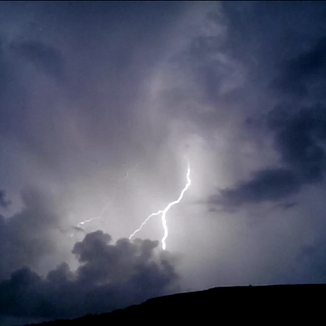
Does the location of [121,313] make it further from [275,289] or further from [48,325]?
[275,289]

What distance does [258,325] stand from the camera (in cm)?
2309

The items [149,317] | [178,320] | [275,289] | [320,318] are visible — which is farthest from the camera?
[275,289]

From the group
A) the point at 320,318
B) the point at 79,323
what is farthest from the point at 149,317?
the point at 320,318

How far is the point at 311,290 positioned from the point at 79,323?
78.6 ft

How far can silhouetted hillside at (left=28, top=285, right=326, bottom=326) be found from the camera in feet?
79.6

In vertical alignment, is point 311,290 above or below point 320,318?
above

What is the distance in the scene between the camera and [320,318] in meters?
22.9

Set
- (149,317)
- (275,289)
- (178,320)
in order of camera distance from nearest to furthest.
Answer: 1. (178,320)
2. (149,317)
3. (275,289)

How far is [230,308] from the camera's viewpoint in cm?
2662

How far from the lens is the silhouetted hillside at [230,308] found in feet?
79.6

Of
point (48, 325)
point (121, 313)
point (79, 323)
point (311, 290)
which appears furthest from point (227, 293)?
point (48, 325)

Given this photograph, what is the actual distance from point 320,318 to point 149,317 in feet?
49.7

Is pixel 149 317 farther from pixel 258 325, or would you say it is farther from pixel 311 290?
pixel 311 290

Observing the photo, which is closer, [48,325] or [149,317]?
[149,317]
